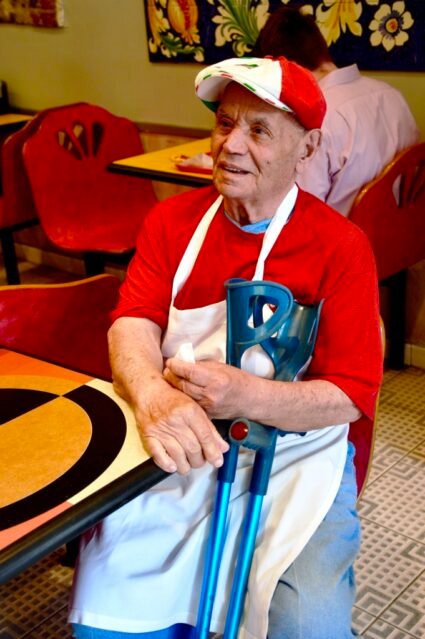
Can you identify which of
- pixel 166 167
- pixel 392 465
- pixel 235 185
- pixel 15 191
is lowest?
pixel 392 465

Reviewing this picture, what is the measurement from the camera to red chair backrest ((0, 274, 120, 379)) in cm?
192

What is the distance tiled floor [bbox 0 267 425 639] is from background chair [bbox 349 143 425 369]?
0.64m

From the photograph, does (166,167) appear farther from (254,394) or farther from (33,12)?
(254,394)

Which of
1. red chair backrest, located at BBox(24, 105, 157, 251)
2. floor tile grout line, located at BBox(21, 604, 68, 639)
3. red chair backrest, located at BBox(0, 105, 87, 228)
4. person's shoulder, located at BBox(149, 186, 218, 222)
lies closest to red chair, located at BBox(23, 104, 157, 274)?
red chair backrest, located at BBox(24, 105, 157, 251)

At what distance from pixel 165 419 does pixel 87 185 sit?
2.73 meters

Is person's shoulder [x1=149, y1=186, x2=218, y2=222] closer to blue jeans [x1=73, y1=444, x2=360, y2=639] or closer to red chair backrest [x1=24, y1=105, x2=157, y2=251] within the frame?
blue jeans [x1=73, y1=444, x2=360, y2=639]

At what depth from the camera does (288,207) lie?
5.43ft

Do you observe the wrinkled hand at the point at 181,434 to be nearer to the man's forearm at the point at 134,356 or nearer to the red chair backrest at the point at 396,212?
the man's forearm at the point at 134,356

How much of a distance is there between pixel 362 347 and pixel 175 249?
0.42m

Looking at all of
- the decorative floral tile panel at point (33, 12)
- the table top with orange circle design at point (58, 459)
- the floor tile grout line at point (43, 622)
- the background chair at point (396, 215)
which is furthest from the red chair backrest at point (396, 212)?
the decorative floral tile panel at point (33, 12)

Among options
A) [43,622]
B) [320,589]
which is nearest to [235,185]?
[320,589]

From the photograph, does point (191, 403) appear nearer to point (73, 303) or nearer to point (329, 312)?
point (329, 312)

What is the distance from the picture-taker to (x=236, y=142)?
161 centimetres

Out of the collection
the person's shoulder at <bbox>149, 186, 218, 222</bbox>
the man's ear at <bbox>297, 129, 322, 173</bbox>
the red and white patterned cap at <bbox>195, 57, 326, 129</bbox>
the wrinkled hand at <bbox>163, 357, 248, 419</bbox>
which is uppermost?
the red and white patterned cap at <bbox>195, 57, 326, 129</bbox>
